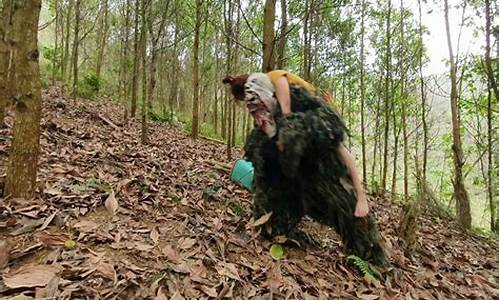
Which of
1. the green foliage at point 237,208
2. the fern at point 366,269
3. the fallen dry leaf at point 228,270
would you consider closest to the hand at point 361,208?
the fern at point 366,269

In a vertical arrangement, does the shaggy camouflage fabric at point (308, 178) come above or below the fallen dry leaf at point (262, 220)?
above

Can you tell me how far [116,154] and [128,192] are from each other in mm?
1512

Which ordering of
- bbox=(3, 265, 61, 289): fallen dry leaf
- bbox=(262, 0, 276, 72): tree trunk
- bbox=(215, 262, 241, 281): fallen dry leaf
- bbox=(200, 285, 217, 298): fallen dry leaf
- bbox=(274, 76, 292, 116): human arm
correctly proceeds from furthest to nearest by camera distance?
bbox=(262, 0, 276, 72): tree trunk < bbox=(274, 76, 292, 116): human arm < bbox=(215, 262, 241, 281): fallen dry leaf < bbox=(200, 285, 217, 298): fallen dry leaf < bbox=(3, 265, 61, 289): fallen dry leaf

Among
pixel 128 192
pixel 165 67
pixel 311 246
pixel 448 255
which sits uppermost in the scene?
pixel 165 67

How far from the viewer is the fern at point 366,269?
3219 mm

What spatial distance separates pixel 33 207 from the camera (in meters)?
2.87

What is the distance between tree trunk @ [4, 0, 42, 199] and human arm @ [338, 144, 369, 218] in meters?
2.28

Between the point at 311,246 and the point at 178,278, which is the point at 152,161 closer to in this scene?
the point at 311,246

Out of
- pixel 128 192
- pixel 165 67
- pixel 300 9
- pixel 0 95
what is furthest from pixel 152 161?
pixel 165 67

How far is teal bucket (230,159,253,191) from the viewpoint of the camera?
5.37 m

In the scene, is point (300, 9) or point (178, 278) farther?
point (300, 9)

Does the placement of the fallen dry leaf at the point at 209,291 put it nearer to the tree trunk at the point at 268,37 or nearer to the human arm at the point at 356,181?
the human arm at the point at 356,181

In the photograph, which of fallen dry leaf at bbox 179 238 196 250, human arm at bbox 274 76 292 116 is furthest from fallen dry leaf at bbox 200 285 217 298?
human arm at bbox 274 76 292 116

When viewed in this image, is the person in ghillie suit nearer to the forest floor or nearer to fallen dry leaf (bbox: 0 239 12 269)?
the forest floor
